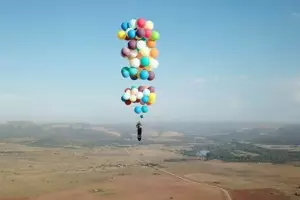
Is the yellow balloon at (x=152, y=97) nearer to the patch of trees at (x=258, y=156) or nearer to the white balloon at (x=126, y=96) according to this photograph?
the white balloon at (x=126, y=96)

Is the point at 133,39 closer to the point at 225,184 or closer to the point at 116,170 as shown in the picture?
the point at 225,184

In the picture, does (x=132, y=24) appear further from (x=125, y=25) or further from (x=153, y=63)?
(x=153, y=63)

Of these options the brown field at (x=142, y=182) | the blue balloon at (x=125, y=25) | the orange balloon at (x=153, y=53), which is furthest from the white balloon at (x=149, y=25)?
the brown field at (x=142, y=182)

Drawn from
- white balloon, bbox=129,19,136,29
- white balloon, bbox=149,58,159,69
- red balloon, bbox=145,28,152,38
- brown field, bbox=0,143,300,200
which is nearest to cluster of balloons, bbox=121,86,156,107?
white balloon, bbox=149,58,159,69

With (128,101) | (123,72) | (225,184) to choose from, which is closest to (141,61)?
(123,72)

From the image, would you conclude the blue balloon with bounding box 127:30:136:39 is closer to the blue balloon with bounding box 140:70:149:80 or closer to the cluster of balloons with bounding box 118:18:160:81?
the cluster of balloons with bounding box 118:18:160:81
